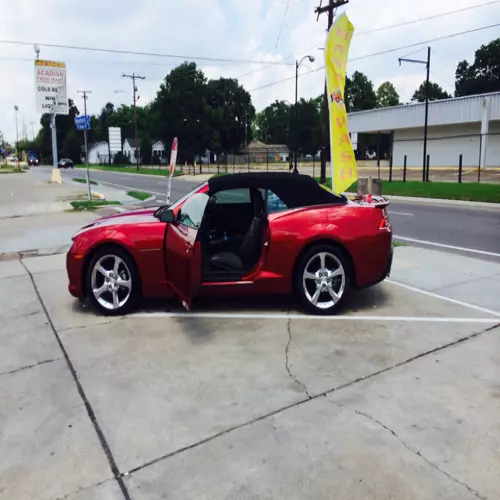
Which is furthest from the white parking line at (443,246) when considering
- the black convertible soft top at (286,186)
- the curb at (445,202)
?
the curb at (445,202)

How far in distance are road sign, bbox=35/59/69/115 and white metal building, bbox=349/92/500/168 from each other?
80.8ft

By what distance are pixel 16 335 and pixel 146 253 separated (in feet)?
5.04

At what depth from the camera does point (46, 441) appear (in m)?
3.11

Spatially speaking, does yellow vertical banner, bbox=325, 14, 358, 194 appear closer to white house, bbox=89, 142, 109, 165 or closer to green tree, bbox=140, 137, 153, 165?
green tree, bbox=140, 137, 153, 165

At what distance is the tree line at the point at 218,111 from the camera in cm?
8300

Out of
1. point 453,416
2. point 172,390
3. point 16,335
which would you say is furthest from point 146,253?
point 453,416

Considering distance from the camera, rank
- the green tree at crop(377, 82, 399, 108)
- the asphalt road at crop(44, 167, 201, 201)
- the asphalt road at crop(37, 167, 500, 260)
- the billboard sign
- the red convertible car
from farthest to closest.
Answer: the green tree at crop(377, 82, 399, 108), the billboard sign, the asphalt road at crop(44, 167, 201, 201), the asphalt road at crop(37, 167, 500, 260), the red convertible car

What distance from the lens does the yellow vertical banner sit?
7.80 m

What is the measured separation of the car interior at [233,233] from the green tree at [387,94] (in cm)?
12037

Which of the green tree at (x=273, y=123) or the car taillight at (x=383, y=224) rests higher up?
the green tree at (x=273, y=123)

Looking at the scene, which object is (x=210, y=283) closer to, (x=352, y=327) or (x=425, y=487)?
(x=352, y=327)

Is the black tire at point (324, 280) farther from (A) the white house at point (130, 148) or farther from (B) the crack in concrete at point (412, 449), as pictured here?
(A) the white house at point (130, 148)

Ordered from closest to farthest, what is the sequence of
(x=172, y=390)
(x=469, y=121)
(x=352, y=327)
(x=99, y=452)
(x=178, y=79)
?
(x=99, y=452) → (x=172, y=390) → (x=352, y=327) → (x=469, y=121) → (x=178, y=79)

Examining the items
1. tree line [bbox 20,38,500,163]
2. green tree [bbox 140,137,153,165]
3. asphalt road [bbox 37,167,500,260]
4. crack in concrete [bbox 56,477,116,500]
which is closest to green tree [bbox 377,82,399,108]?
tree line [bbox 20,38,500,163]
